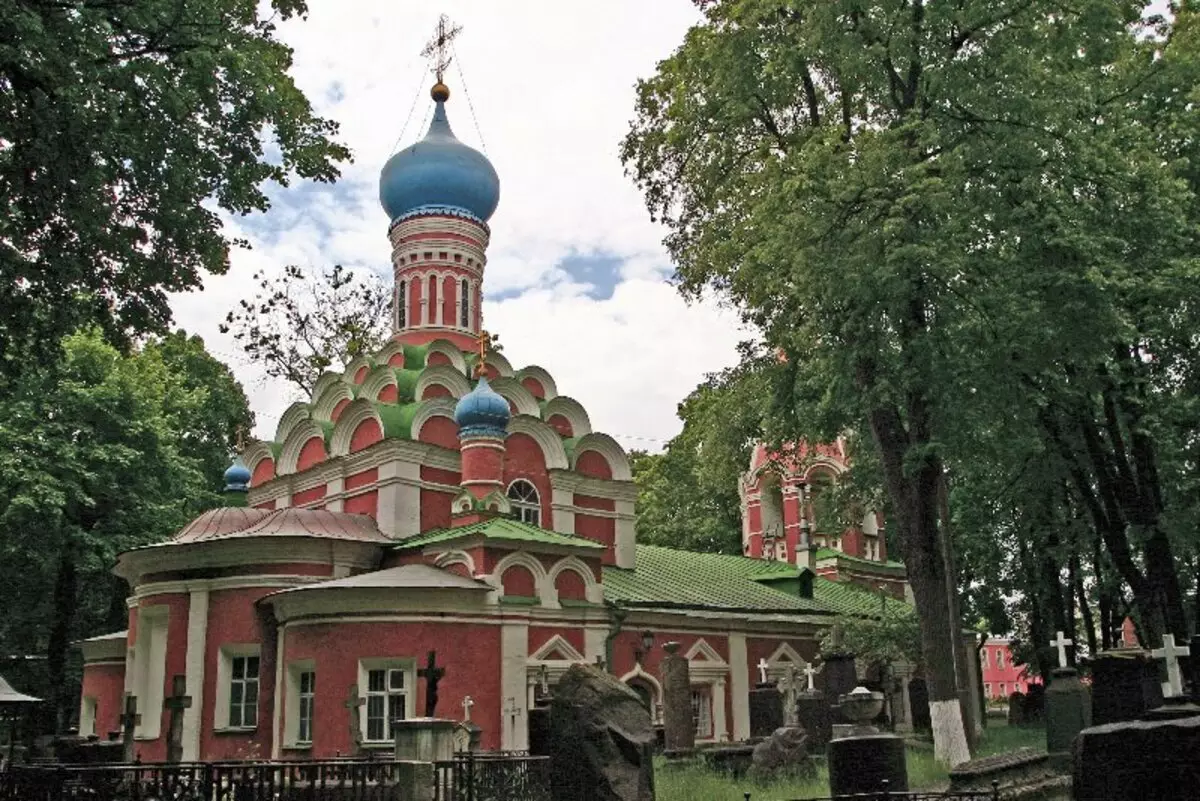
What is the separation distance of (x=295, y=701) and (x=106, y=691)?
7.20m

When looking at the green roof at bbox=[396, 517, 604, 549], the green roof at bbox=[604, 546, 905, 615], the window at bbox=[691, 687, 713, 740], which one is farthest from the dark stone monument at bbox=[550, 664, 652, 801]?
the window at bbox=[691, 687, 713, 740]

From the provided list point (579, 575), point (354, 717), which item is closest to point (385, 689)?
point (354, 717)

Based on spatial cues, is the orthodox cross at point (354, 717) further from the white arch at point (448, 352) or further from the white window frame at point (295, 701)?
the white arch at point (448, 352)

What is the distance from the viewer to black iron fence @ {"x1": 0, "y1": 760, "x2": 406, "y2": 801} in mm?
9273

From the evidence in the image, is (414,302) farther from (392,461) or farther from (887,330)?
(887,330)

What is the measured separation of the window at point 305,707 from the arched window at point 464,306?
33.1 ft

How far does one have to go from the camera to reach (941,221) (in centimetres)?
1388

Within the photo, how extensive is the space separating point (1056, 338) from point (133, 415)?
70.4 feet

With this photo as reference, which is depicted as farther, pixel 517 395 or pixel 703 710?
pixel 517 395

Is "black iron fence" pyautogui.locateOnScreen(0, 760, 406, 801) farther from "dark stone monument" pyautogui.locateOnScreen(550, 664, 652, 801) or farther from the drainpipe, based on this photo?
the drainpipe

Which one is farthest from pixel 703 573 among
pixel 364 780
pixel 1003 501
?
pixel 364 780

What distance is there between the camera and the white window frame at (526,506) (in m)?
Result: 23.1

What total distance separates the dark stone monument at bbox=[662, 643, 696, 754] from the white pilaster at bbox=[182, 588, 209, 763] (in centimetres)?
795

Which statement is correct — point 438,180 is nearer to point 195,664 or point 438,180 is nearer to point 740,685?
point 195,664
